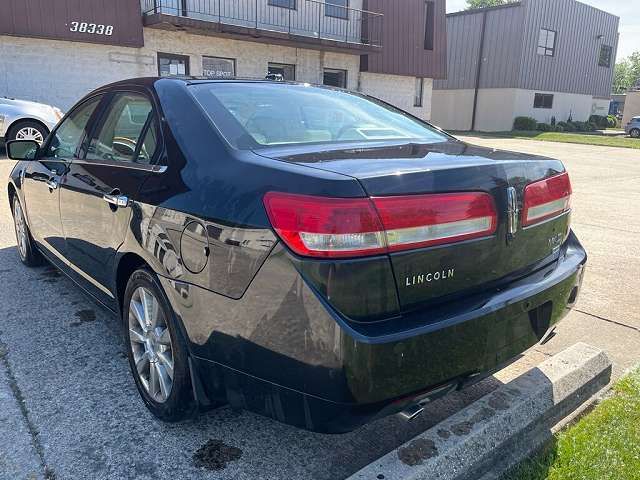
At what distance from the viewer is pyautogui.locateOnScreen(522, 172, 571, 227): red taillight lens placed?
7.32 feet

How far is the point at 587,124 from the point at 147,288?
40.3 m

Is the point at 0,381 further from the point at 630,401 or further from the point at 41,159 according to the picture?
the point at 630,401

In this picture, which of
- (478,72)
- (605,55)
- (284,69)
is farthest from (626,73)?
(284,69)

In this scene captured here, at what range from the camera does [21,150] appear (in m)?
4.08

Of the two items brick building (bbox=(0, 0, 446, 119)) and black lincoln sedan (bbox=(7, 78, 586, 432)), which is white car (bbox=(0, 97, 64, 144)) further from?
black lincoln sedan (bbox=(7, 78, 586, 432))

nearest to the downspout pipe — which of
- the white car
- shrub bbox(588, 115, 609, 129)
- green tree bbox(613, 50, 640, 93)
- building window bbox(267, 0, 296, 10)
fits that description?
shrub bbox(588, 115, 609, 129)

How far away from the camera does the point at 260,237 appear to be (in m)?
1.82

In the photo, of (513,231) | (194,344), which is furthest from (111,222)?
(513,231)

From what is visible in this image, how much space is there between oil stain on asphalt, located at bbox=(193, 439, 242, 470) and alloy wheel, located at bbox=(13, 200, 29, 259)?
3132 mm

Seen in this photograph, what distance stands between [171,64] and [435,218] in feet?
57.0

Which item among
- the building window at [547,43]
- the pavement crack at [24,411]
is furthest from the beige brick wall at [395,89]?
the pavement crack at [24,411]

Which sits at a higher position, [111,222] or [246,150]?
[246,150]

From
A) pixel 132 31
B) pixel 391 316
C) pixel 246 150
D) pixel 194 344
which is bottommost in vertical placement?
pixel 194 344

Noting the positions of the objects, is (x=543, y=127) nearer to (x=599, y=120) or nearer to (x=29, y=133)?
(x=599, y=120)
